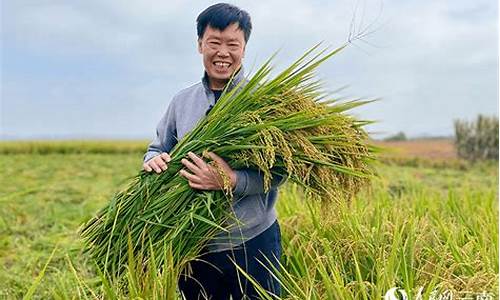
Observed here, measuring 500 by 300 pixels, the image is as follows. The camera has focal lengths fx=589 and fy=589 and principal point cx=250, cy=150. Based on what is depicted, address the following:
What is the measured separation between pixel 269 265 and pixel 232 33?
3.05ft

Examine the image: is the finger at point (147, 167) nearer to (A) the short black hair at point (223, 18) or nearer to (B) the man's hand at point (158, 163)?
(B) the man's hand at point (158, 163)

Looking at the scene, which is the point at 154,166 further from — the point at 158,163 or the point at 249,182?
the point at 249,182

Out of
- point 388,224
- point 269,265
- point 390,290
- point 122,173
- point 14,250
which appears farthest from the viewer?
point 122,173

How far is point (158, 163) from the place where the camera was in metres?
2.21

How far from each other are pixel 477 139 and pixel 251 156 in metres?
13.7

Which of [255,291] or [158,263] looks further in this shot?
[255,291]

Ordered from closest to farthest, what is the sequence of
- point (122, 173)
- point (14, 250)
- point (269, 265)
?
point (269, 265), point (14, 250), point (122, 173)

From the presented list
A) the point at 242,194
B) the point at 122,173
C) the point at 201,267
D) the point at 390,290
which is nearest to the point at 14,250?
the point at 201,267

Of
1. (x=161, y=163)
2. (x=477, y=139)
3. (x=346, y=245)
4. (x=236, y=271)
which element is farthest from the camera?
(x=477, y=139)

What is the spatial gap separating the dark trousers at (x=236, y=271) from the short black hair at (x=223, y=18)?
794mm

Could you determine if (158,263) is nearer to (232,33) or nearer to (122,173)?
(232,33)

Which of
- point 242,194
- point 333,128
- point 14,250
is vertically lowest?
point 14,250

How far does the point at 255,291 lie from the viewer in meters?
2.38

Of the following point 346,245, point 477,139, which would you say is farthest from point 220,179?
point 477,139
